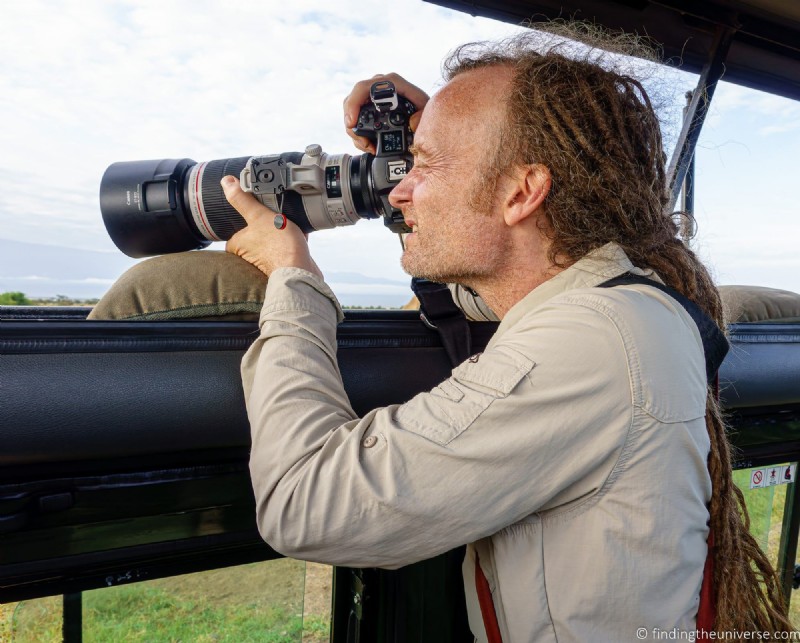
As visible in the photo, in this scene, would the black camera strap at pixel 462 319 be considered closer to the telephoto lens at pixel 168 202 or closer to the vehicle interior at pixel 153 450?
the vehicle interior at pixel 153 450

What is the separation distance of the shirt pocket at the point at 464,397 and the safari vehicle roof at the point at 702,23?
123 centimetres

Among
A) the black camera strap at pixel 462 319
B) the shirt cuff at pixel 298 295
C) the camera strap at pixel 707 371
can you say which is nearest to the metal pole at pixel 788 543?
the black camera strap at pixel 462 319

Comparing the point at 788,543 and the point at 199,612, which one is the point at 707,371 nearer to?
the point at 199,612

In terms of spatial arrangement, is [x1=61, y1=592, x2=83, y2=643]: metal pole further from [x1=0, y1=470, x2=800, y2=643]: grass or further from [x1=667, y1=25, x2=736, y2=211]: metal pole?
[x1=667, y1=25, x2=736, y2=211]: metal pole

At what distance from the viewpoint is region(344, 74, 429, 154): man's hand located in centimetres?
140

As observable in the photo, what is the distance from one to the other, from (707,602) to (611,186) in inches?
27.2

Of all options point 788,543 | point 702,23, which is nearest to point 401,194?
point 702,23

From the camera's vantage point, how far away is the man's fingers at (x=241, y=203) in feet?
4.00

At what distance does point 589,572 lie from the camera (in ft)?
2.80

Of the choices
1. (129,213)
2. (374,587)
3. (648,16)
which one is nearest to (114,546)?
(374,587)

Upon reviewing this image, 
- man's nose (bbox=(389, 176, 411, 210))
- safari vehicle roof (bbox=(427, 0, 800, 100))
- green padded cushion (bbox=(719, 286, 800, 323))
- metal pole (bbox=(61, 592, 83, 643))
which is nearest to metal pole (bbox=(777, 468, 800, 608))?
green padded cushion (bbox=(719, 286, 800, 323))

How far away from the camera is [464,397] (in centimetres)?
85

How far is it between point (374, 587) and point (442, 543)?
469 millimetres

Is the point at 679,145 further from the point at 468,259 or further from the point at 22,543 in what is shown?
the point at 22,543
